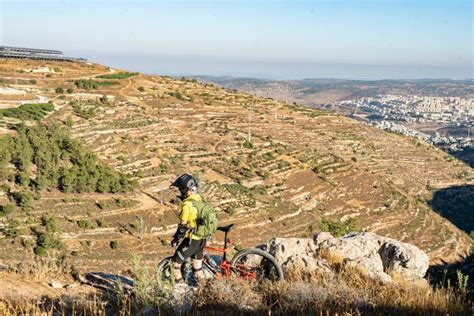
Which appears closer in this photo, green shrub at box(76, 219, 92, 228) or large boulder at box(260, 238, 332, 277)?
large boulder at box(260, 238, 332, 277)

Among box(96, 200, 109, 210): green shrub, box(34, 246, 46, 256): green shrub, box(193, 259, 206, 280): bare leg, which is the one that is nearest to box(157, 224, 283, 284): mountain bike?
box(193, 259, 206, 280): bare leg

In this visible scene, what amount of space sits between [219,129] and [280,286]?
3998 cm

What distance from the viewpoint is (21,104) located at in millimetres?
36188

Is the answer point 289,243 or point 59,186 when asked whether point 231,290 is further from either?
point 59,186

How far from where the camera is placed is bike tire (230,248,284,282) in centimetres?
595

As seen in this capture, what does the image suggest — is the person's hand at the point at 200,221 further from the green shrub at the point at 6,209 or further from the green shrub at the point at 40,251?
the green shrub at the point at 6,209

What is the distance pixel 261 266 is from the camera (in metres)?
6.24

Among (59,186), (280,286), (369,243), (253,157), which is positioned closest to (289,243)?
(369,243)

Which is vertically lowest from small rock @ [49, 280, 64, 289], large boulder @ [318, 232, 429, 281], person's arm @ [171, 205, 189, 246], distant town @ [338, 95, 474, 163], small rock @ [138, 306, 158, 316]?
distant town @ [338, 95, 474, 163]

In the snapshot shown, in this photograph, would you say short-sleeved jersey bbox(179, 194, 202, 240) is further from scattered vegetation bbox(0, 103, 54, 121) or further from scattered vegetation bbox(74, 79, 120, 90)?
scattered vegetation bbox(74, 79, 120, 90)

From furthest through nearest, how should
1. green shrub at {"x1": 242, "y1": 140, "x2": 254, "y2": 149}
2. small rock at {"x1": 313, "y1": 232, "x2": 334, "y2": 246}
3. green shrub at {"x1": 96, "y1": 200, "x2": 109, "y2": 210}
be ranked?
1. green shrub at {"x1": 242, "y1": 140, "x2": 254, "y2": 149}
2. green shrub at {"x1": 96, "y1": 200, "x2": 109, "y2": 210}
3. small rock at {"x1": 313, "y1": 232, "x2": 334, "y2": 246}

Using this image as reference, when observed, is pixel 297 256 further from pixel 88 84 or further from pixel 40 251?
pixel 88 84

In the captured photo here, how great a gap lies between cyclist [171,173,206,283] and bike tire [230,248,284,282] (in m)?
0.52

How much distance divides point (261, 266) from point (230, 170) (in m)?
30.0
